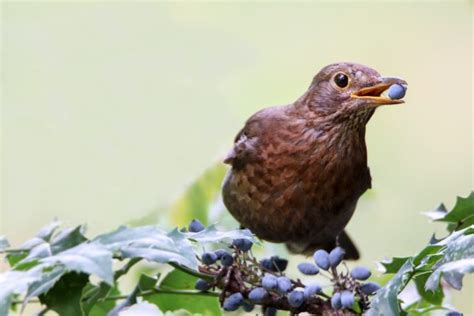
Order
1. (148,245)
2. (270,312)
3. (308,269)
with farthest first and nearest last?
1. (270,312)
2. (308,269)
3. (148,245)

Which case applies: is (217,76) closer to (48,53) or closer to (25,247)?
(48,53)

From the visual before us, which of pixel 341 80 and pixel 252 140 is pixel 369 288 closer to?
pixel 341 80

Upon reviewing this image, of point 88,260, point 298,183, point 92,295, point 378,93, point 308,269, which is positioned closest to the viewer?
point 88,260

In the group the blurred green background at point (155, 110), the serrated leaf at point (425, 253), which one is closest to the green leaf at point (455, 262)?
the serrated leaf at point (425, 253)

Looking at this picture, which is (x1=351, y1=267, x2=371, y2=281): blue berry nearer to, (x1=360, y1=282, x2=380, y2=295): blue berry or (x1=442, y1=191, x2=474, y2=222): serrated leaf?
(x1=360, y1=282, x2=380, y2=295): blue berry

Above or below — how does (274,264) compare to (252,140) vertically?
below

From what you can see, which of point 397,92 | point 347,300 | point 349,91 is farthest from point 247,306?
point 349,91

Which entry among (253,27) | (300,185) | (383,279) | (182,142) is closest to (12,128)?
(182,142)
